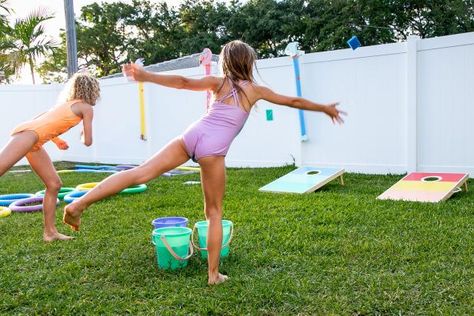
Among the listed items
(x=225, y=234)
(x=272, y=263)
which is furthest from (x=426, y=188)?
(x=225, y=234)

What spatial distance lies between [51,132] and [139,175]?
5.24 ft

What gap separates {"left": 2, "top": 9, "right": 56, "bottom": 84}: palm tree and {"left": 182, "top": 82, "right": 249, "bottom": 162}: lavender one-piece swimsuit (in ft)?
49.1

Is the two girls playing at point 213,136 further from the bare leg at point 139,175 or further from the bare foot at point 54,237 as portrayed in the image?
the bare foot at point 54,237

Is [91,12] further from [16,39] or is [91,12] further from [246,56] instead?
[246,56]

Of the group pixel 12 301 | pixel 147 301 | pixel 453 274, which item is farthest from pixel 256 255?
pixel 12 301

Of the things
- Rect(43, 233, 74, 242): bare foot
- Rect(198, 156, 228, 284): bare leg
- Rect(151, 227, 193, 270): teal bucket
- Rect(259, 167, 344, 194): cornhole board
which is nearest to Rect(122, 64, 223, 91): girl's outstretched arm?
Rect(198, 156, 228, 284): bare leg

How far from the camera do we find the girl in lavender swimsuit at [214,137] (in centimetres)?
301

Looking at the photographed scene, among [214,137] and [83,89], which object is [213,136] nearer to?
[214,137]

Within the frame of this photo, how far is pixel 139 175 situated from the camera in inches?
118

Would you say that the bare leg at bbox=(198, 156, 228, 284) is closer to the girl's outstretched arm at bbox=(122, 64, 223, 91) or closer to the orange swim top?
the girl's outstretched arm at bbox=(122, 64, 223, 91)

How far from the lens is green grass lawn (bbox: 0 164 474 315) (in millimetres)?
2834

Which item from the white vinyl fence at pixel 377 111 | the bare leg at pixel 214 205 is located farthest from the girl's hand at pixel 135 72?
the white vinyl fence at pixel 377 111

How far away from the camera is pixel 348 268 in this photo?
3.37m

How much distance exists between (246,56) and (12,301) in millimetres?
2087
